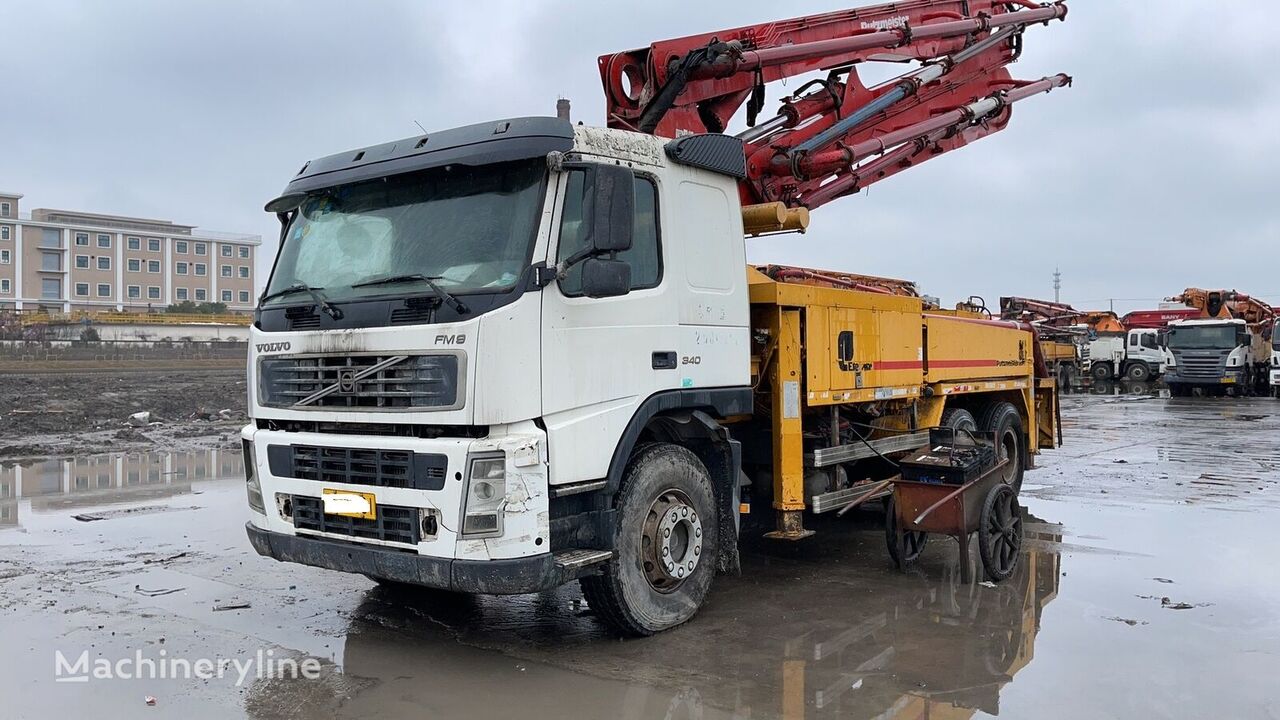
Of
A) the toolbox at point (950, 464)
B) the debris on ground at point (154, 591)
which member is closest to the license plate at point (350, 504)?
the debris on ground at point (154, 591)

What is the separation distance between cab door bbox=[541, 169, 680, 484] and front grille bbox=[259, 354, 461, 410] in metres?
0.51

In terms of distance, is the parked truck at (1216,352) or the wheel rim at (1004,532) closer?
the wheel rim at (1004,532)

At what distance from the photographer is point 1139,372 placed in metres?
38.3

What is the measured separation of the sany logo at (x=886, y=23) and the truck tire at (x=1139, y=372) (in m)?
34.2

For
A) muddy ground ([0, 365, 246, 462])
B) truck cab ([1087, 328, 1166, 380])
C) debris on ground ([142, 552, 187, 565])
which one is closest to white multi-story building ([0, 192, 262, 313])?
muddy ground ([0, 365, 246, 462])

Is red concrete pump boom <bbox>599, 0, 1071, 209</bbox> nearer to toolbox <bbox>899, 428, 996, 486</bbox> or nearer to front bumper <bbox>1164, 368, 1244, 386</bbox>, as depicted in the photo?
toolbox <bbox>899, 428, 996, 486</bbox>

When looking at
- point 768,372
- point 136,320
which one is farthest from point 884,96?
point 136,320

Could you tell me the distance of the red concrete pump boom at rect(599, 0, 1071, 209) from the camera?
7.51m

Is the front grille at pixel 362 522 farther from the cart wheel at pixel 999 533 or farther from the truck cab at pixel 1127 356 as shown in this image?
the truck cab at pixel 1127 356

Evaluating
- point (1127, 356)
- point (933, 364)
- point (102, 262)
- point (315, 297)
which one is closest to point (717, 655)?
point (315, 297)

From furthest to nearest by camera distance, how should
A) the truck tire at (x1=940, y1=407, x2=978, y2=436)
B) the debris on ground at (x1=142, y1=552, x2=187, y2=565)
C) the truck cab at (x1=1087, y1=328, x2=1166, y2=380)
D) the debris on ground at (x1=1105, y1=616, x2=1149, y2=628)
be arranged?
the truck cab at (x1=1087, y1=328, x2=1166, y2=380) < the truck tire at (x1=940, y1=407, x2=978, y2=436) < the debris on ground at (x1=142, y1=552, x2=187, y2=565) < the debris on ground at (x1=1105, y1=616, x2=1149, y2=628)

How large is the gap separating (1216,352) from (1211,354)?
0.52 ft

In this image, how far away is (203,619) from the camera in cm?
611

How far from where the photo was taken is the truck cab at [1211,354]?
105 feet
